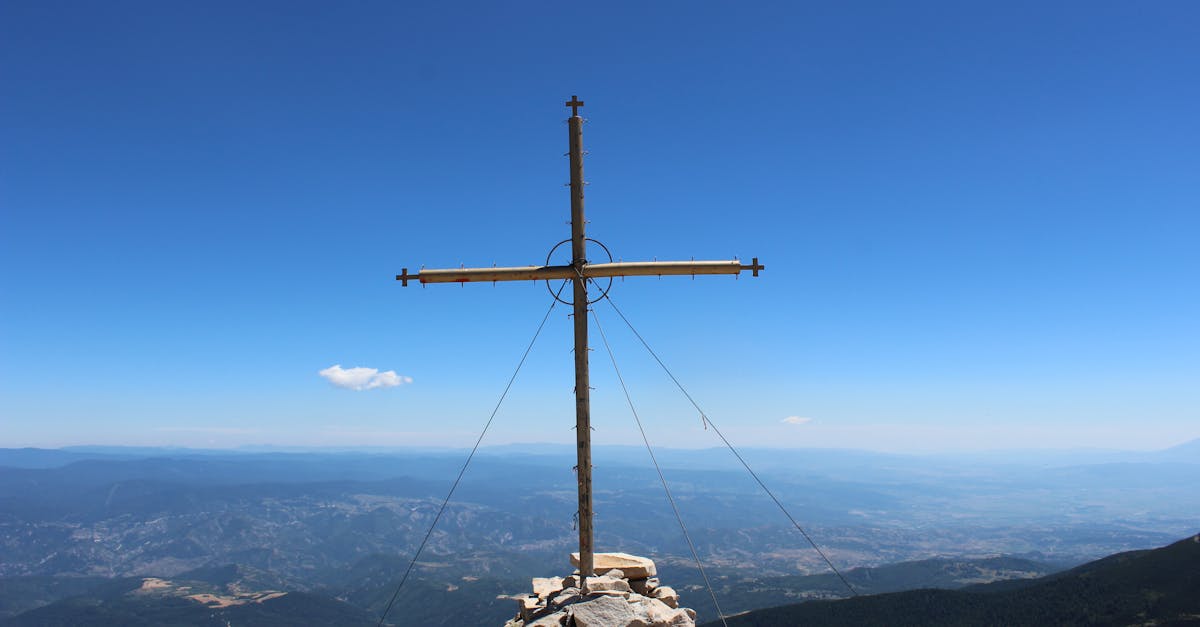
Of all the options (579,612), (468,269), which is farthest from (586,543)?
(468,269)

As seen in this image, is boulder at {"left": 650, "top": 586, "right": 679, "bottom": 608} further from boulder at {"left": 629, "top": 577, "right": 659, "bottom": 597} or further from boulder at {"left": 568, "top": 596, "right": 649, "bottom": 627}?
boulder at {"left": 568, "top": 596, "right": 649, "bottom": 627}

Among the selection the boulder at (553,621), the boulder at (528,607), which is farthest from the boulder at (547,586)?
the boulder at (553,621)

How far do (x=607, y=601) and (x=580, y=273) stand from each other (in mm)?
5794

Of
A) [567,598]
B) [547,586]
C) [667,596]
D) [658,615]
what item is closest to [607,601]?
[658,615]

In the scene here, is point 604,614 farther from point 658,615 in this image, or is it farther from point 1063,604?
point 1063,604

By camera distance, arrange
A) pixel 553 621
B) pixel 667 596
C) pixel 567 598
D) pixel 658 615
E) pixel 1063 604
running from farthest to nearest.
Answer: pixel 1063 604 < pixel 667 596 < pixel 567 598 < pixel 658 615 < pixel 553 621

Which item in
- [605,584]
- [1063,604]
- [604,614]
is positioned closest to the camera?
[604,614]

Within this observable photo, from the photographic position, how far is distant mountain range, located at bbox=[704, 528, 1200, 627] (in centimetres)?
8012

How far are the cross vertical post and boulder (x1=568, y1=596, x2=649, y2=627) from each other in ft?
5.52

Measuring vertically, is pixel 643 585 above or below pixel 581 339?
below

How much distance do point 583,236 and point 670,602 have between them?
25.4 feet

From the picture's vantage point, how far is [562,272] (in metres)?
12.1

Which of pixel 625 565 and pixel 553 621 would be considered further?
pixel 625 565

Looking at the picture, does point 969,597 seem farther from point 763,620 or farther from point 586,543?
point 586,543
